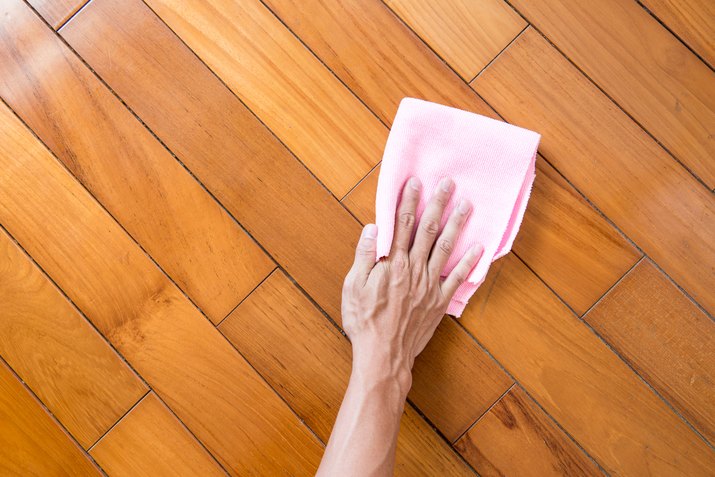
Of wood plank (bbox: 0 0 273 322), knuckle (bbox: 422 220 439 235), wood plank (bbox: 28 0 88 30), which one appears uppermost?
wood plank (bbox: 28 0 88 30)

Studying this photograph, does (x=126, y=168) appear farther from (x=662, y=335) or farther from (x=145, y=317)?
(x=662, y=335)

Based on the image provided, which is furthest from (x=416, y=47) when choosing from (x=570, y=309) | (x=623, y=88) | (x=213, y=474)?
(x=213, y=474)

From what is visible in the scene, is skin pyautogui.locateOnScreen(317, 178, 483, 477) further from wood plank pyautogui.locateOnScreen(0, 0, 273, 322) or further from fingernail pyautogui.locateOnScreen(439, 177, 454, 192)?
wood plank pyautogui.locateOnScreen(0, 0, 273, 322)

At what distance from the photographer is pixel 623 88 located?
0.96 metres

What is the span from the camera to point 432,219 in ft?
2.96

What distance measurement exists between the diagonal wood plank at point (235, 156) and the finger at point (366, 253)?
0.04 m

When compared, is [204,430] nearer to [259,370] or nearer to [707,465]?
[259,370]

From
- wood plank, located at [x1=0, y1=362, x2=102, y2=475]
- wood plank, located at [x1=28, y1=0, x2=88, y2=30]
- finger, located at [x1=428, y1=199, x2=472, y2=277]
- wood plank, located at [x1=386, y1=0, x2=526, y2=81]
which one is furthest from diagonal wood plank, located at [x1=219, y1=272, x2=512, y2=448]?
wood plank, located at [x1=28, y1=0, x2=88, y2=30]

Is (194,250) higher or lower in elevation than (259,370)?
higher

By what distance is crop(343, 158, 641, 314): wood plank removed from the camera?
0.94 m

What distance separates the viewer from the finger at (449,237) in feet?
2.96

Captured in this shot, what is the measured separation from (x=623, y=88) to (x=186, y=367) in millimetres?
851

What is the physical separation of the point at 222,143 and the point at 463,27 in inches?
17.5

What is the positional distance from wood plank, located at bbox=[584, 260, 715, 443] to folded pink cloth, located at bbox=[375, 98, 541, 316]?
21 centimetres
